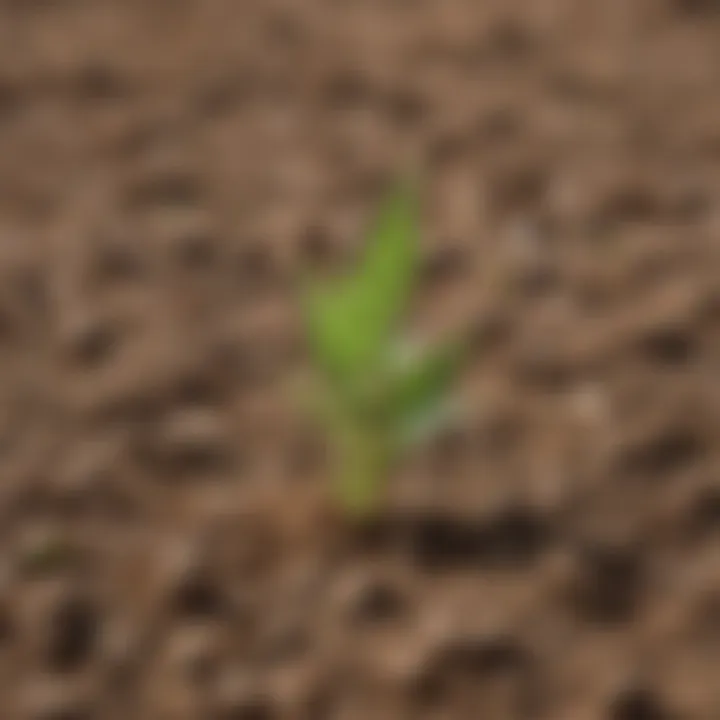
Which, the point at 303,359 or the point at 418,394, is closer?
the point at 418,394

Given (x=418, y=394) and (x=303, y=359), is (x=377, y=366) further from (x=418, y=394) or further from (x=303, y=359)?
(x=303, y=359)

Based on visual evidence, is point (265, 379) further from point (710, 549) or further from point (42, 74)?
point (42, 74)

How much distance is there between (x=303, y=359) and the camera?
0.86 metres

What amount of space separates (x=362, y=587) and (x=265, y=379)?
173 mm

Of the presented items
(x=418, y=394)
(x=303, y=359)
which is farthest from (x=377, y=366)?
(x=303, y=359)

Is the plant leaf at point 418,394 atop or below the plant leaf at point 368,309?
below

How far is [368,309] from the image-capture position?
0.72m

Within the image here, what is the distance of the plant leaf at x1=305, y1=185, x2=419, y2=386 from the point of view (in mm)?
715

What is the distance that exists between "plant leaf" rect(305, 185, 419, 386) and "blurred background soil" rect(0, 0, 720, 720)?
3.5 inches

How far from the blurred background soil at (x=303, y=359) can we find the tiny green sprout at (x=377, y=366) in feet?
0.17

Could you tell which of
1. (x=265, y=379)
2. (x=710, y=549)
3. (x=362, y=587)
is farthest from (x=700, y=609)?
(x=265, y=379)

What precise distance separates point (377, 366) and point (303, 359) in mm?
139

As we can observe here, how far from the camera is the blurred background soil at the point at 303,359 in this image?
2.26 feet

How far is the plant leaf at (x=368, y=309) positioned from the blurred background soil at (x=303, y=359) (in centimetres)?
9
